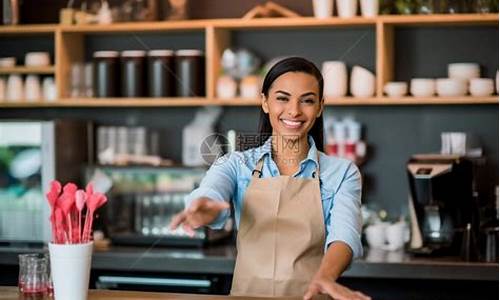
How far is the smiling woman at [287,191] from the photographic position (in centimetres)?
217

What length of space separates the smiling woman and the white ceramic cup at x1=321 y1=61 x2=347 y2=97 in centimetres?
171

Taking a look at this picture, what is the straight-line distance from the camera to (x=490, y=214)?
3896 millimetres

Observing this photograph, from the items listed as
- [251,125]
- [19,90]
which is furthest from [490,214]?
[19,90]

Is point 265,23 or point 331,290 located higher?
point 265,23

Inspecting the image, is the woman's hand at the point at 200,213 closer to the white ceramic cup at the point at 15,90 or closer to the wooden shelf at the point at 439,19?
the wooden shelf at the point at 439,19

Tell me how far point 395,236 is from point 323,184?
165 centimetres

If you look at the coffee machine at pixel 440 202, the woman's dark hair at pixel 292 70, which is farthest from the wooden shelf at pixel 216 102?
the woman's dark hair at pixel 292 70

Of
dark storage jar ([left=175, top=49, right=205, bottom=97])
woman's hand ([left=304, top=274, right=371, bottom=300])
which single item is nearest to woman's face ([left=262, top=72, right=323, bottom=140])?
woman's hand ([left=304, top=274, right=371, bottom=300])

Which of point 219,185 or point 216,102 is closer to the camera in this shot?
point 219,185

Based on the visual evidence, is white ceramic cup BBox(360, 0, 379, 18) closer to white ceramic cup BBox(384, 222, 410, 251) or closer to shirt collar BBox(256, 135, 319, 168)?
white ceramic cup BBox(384, 222, 410, 251)

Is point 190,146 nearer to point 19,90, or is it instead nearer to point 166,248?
point 166,248

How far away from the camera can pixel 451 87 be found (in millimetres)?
3830

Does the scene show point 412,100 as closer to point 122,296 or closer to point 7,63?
point 7,63

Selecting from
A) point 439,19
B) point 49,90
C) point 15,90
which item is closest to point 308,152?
point 439,19
